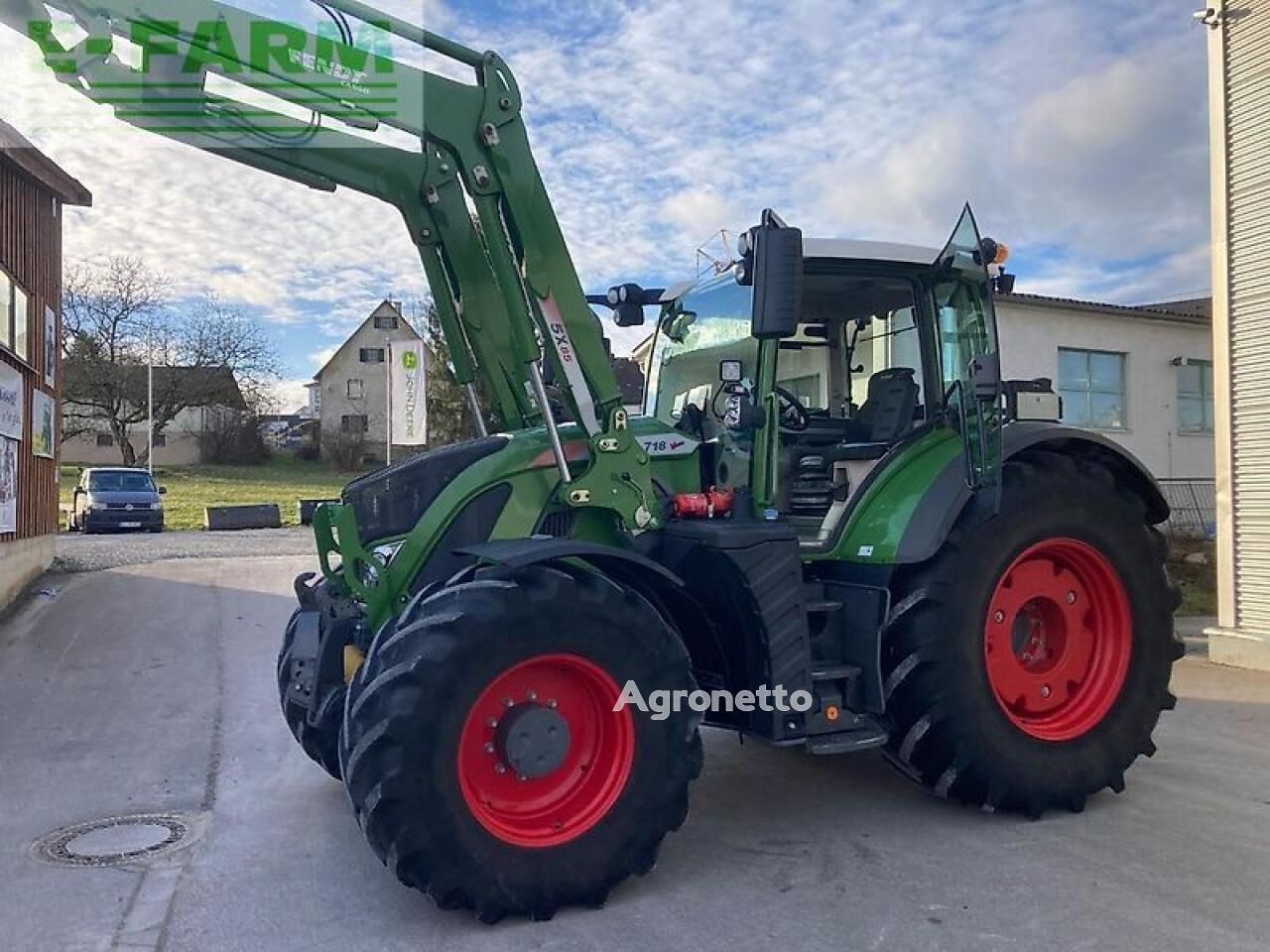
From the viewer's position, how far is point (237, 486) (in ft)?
129

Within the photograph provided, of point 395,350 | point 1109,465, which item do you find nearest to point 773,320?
point 1109,465

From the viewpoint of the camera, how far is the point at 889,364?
5.82 m

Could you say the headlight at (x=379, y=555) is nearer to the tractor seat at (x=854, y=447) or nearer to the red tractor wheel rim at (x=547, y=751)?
the red tractor wheel rim at (x=547, y=751)

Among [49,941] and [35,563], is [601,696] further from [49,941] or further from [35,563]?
[35,563]

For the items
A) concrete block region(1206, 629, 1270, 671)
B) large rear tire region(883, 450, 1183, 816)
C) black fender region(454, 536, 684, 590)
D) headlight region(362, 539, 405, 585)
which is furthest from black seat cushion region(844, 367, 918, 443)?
concrete block region(1206, 629, 1270, 671)

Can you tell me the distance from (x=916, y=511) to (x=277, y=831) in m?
3.38

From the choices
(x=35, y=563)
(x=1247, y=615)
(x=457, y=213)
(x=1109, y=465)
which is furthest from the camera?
(x=35, y=563)

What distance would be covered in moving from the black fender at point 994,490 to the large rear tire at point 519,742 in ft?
4.40

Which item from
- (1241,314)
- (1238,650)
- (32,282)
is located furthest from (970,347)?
(32,282)

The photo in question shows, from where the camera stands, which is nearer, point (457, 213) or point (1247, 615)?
point (457, 213)

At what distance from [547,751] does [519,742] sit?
12cm

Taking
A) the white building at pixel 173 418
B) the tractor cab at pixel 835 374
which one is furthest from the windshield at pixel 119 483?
the white building at pixel 173 418

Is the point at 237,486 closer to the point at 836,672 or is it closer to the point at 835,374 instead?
the point at 835,374

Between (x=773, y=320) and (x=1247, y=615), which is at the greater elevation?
(x=773, y=320)
